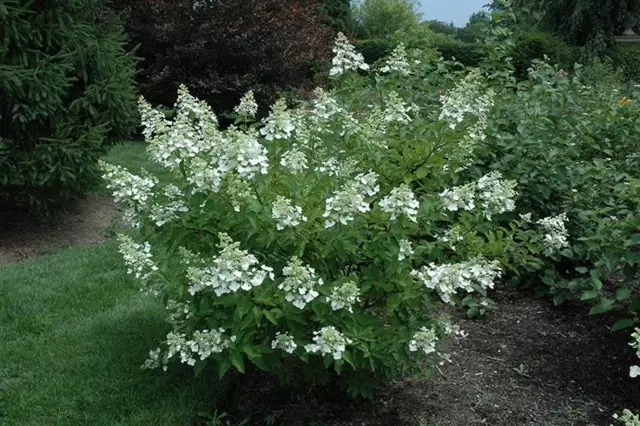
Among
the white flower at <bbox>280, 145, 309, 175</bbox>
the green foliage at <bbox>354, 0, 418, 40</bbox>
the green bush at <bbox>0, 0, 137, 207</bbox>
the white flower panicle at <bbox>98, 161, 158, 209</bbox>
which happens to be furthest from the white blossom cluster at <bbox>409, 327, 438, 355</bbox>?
the green foliage at <bbox>354, 0, 418, 40</bbox>

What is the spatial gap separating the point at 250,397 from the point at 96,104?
3887mm

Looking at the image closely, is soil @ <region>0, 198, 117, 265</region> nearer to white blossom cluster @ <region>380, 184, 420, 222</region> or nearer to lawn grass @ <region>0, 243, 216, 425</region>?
→ lawn grass @ <region>0, 243, 216, 425</region>

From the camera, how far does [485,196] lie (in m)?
3.05

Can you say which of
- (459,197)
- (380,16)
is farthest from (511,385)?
(380,16)

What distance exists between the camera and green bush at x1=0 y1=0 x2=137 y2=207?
229 inches

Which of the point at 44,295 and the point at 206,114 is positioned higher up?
the point at 206,114

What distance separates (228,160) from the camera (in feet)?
8.96

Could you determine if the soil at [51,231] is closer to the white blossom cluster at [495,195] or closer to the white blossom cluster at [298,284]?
the white blossom cluster at [298,284]

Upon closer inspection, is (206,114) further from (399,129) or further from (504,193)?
(504,193)

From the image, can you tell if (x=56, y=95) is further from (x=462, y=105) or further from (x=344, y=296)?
(x=344, y=296)

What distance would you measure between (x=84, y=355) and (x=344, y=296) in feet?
6.21

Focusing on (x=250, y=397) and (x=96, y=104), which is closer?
(x=250, y=397)

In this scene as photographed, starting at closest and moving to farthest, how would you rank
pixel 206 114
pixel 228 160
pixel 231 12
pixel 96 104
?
pixel 228 160 → pixel 206 114 → pixel 96 104 → pixel 231 12

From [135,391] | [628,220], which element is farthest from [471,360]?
[135,391]
